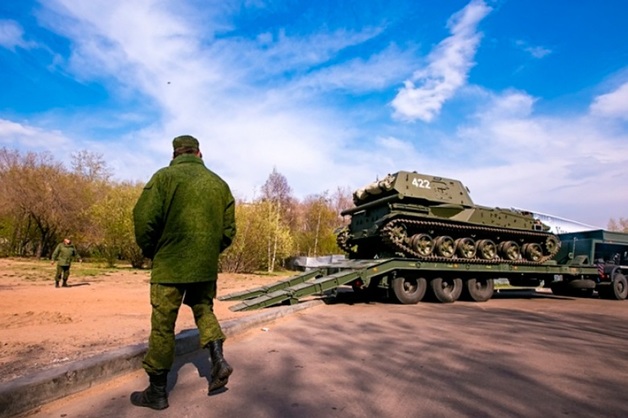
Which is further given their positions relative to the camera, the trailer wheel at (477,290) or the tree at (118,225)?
the tree at (118,225)

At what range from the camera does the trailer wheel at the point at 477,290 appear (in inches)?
480

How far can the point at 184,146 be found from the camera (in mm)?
3885

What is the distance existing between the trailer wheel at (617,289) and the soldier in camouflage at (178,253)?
49.8 ft

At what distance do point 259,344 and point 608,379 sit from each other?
12.3 feet

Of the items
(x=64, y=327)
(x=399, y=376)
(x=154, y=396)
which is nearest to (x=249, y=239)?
(x=64, y=327)

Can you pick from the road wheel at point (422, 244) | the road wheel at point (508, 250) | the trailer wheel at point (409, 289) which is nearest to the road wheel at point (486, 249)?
the road wheel at point (508, 250)

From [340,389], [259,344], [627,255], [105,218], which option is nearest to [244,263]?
[105,218]

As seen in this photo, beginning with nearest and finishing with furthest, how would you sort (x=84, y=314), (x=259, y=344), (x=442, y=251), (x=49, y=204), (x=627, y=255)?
(x=259, y=344)
(x=84, y=314)
(x=442, y=251)
(x=627, y=255)
(x=49, y=204)

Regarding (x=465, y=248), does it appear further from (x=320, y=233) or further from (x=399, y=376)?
(x=320, y=233)

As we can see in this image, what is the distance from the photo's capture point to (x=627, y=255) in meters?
16.3

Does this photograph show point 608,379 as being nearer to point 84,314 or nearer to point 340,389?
point 340,389

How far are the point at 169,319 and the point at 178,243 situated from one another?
0.59 metres

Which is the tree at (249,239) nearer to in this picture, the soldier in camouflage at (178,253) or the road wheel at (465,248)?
the road wheel at (465,248)

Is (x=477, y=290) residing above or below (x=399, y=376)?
above
